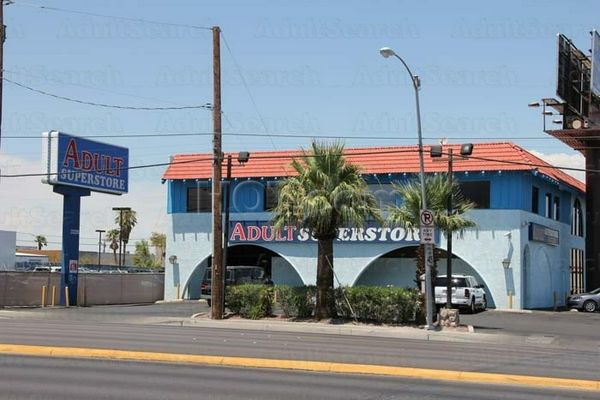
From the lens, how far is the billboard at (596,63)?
39.0 metres

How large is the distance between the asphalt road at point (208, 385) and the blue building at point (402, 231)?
22242 millimetres

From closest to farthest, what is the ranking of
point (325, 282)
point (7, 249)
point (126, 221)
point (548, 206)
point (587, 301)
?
point (325, 282) < point (587, 301) < point (548, 206) < point (7, 249) < point (126, 221)

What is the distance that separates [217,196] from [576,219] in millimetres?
28068

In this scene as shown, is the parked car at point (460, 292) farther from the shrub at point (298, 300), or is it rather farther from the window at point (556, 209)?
the window at point (556, 209)

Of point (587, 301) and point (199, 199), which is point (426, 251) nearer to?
point (587, 301)

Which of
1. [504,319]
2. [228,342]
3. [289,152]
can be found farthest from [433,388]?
[289,152]

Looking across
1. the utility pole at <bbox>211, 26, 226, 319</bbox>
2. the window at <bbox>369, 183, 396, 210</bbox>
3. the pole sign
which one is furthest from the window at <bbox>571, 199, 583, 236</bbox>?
the utility pole at <bbox>211, 26, 226, 319</bbox>

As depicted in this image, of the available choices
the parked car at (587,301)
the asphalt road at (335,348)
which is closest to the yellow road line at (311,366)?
the asphalt road at (335,348)

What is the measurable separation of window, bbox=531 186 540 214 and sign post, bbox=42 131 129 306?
2048cm

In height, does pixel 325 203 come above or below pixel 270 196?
below

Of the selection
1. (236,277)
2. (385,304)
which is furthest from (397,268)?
(385,304)

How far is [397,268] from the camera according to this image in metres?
40.4

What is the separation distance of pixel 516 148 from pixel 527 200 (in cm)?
261

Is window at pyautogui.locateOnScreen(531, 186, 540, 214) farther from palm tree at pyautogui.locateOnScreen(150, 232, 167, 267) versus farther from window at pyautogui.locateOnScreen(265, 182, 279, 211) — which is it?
palm tree at pyautogui.locateOnScreen(150, 232, 167, 267)
